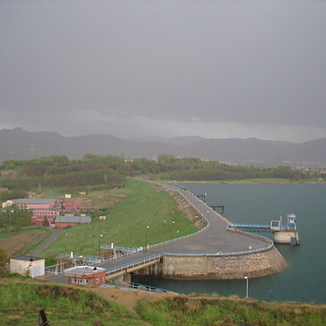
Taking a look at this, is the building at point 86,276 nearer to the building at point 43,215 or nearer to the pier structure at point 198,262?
the pier structure at point 198,262

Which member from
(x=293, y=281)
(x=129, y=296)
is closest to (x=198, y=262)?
(x=293, y=281)

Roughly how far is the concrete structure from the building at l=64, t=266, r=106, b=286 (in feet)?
10.3

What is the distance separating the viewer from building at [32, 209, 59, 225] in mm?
80375

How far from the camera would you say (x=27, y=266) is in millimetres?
29391

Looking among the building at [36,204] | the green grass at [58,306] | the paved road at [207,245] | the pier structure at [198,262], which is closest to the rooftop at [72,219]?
the building at [36,204]

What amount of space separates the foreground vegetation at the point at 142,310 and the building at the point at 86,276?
3.54m

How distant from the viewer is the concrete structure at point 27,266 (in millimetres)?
29250

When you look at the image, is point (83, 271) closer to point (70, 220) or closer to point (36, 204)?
point (70, 220)

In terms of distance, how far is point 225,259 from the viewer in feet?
119

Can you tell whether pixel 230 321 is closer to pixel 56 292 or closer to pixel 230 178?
pixel 56 292

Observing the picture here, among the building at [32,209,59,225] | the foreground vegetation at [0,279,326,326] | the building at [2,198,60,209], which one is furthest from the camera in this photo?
the building at [2,198,60,209]

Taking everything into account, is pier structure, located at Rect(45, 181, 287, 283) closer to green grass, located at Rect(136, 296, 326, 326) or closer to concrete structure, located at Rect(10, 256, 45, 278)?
concrete structure, located at Rect(10, 256, 45, 278)

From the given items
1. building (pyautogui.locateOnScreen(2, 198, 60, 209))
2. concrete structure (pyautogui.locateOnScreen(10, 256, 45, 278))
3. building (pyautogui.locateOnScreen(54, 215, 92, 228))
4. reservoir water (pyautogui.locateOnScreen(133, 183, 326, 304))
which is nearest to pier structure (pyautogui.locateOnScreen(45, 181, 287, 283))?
reservoir water (pyautogui.locateOnScreen(133, 183, 326, 304))

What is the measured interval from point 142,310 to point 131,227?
44293 millimetres
